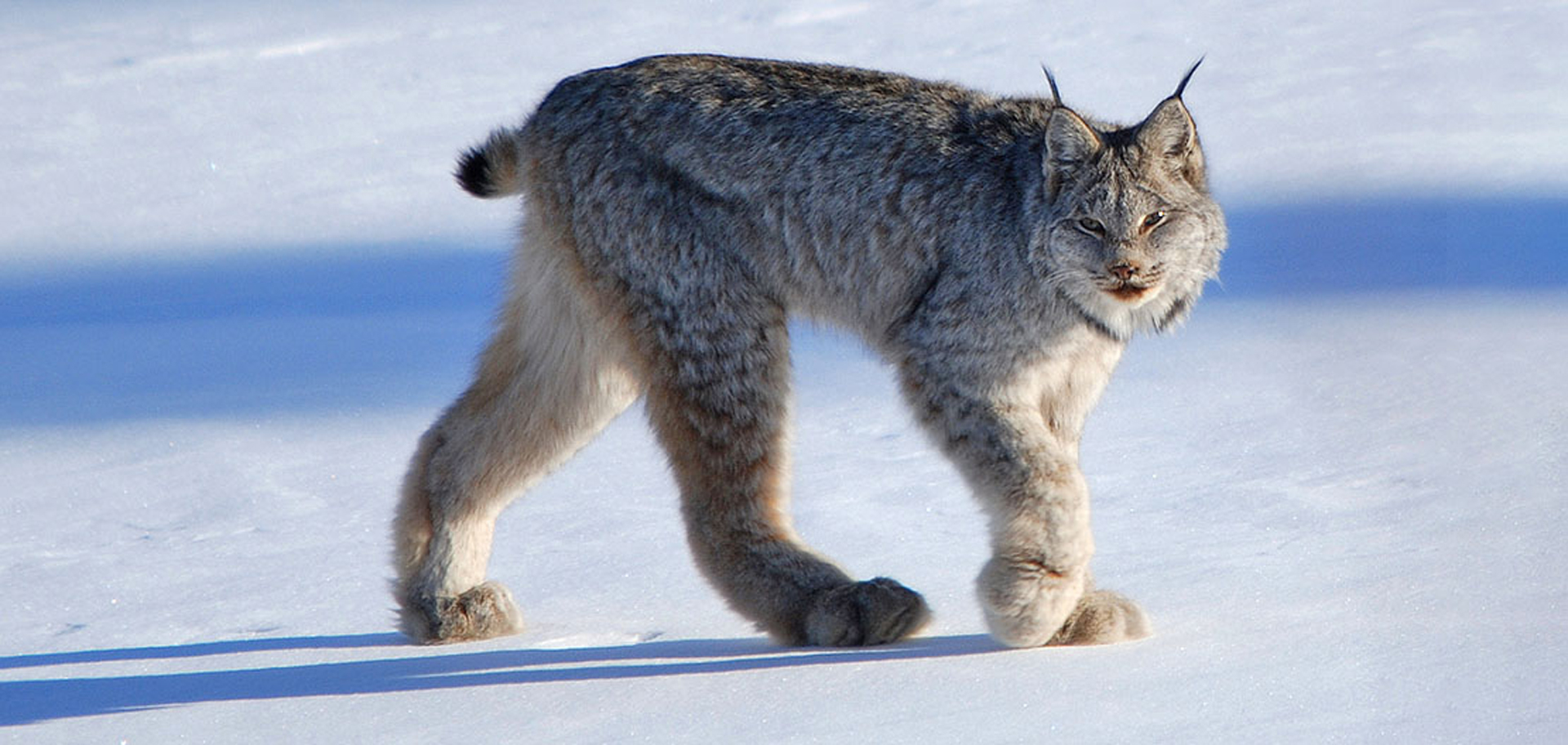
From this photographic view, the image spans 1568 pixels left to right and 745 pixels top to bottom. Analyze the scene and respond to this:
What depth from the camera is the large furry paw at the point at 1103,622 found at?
3.75 meters

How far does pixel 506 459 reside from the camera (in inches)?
173

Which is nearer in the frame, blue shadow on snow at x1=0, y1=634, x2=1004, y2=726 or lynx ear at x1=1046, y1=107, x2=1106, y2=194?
blue shadow on snow at x1=0, y1=634, x2=1004, y2=726

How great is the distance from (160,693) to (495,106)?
20.4 feet

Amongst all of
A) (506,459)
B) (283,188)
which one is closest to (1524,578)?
(506,459)

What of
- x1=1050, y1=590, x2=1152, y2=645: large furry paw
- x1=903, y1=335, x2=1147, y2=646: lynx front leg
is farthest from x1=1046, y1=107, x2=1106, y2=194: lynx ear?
x1=1050, y1=590, x2=1152, y2=645: large furry paw

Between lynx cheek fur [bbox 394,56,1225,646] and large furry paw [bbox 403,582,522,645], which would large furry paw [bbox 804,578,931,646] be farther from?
large furry paw [bbox 403,582,522,645]

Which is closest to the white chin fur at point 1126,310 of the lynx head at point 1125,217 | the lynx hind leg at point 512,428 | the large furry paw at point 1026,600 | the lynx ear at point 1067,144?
the lynx head at point 1125,217

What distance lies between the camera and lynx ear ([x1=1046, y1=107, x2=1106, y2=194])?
3924 millimetres

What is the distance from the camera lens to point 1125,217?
388 cm

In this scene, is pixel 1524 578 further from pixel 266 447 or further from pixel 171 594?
pixel 266 447

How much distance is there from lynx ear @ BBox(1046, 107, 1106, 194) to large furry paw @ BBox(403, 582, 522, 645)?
1420 millimetres

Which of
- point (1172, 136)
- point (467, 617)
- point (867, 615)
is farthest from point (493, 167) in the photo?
point (1172, 136)

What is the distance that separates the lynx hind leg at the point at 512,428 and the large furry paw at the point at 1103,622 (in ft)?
3.78

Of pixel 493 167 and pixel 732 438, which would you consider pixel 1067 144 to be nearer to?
pixel 732 438
